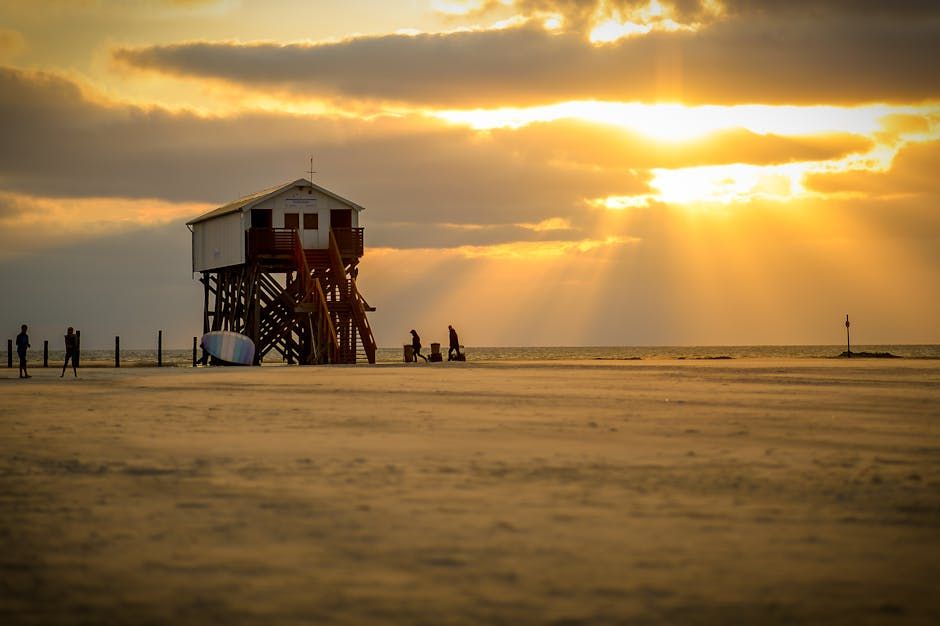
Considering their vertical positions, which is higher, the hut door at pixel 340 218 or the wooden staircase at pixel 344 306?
the hut door at pixel 340 218

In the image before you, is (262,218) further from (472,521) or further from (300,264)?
(472,521)

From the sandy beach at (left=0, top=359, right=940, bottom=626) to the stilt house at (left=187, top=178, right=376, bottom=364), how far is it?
38362mm

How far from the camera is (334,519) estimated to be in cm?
871

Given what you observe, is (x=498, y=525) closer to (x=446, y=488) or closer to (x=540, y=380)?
(x=446, y=488)

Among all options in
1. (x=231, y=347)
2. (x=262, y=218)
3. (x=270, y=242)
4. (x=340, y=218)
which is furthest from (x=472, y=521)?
(x=340, y=218)

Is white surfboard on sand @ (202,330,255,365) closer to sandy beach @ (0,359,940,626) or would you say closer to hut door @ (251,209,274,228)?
hut door @ (251,209,274,228)

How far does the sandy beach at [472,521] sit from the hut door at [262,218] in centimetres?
4121

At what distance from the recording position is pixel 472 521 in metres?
8.54

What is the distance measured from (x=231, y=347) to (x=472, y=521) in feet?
154

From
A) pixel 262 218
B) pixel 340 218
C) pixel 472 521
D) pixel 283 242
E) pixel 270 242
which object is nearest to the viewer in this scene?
pixel 472 521

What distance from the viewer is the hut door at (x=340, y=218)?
194 feet

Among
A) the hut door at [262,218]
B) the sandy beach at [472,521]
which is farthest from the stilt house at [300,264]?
the sandy beach at [472,521]

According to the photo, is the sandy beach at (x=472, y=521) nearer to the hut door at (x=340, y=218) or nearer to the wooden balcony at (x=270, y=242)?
the wooden balcony at (x=270, y=242)

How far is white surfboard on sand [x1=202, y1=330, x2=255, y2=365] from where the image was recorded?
54125 millimetres
